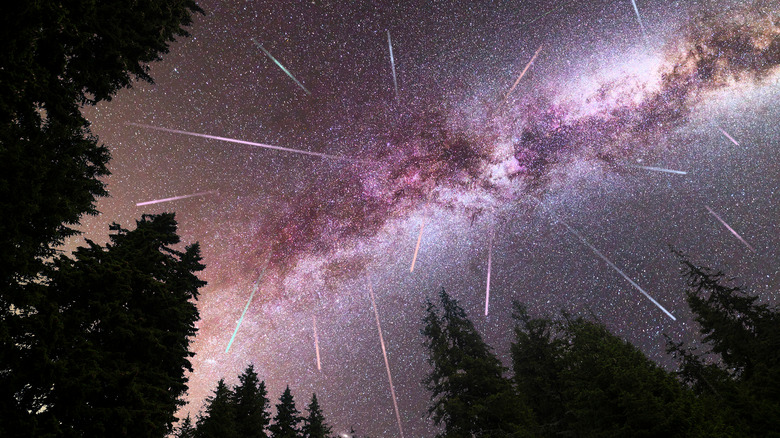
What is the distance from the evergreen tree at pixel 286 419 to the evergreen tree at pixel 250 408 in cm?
171

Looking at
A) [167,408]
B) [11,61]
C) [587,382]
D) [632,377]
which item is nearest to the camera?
[11,61]

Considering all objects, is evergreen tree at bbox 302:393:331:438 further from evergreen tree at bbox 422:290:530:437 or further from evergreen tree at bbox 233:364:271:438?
evergreen tree at bbox 422:290:530:437

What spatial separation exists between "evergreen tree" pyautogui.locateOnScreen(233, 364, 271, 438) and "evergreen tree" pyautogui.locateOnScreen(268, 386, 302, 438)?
171 cm

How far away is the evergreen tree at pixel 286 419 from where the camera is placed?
77.8 ft

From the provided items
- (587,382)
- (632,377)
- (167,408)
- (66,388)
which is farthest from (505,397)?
Answer: (66,388)

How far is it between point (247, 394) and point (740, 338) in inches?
1255

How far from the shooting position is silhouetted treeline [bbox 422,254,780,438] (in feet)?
35.1

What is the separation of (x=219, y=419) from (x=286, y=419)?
26.2ft

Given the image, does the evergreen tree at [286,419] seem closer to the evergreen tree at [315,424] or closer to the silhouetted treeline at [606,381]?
the evergreen tree at [315,424]

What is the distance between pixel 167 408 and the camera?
9367mm

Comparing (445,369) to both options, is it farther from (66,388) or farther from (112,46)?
(112,46)

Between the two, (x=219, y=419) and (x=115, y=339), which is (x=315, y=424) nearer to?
(x=219, y=419)

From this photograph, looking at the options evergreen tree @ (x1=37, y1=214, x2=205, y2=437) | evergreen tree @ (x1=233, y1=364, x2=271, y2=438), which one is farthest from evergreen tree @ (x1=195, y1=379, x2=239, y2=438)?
evergreen tree @ (x1=37, y1=214, x2=205, y2=437)

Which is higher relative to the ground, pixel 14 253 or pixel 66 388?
pixel 14 253
